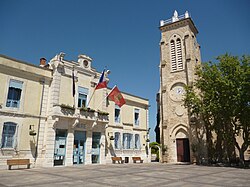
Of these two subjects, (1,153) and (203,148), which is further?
(203,148)

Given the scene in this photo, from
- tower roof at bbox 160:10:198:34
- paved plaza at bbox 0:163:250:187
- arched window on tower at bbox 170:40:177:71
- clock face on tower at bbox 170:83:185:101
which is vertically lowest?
paved plaza at bbox 0:163:250:187

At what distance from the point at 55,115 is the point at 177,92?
14.7 m

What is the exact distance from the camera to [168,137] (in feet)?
79.8

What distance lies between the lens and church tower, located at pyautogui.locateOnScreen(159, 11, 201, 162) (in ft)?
77.8

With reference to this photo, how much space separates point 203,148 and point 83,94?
13496mm

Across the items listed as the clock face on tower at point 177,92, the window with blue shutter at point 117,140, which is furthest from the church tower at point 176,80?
the window with blue shutter at point 117,140

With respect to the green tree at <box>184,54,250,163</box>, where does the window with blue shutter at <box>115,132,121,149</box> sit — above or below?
below

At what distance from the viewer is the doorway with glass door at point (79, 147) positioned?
1770cm

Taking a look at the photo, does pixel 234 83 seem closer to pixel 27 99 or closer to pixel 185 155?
pixel 185 155

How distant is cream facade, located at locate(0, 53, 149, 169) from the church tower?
5.84 meters

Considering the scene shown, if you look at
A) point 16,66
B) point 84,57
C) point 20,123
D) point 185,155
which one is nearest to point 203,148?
point 185,155

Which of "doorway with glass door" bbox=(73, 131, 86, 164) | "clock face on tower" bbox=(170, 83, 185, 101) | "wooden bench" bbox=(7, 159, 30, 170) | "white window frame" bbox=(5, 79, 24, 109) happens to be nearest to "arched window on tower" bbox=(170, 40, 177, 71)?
"clock face on tower" bbox=(170, 83, 185, 101)

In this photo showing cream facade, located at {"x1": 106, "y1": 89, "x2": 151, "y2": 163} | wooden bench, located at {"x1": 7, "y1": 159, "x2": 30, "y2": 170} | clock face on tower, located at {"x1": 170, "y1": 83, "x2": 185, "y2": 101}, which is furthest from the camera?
clock face on tower, located at {"x1": 170, "y1": 83, "x2": 185, "y2": 101}

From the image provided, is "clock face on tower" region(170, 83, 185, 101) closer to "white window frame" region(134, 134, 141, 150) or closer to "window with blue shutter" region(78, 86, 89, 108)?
"white window frame" region(134, 134, 141, 150)
